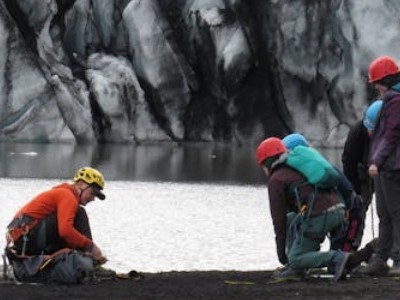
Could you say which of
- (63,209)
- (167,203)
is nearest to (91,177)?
(63,209)

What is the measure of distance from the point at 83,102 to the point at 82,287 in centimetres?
3358

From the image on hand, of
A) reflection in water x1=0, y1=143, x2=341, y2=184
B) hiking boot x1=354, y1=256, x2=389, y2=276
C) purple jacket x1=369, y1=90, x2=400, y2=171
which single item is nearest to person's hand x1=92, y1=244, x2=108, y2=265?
hiking boot x1=354, y1=256, x2=389, y2=276

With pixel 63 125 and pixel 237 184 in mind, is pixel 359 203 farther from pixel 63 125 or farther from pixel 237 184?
pixel 63 125

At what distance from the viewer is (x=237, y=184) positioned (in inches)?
1040

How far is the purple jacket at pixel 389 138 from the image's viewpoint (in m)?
6.82

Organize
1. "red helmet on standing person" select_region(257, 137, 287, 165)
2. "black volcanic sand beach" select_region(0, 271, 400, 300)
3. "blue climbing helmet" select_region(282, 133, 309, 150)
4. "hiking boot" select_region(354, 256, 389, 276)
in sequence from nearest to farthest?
"black volcanic sand beach" select_region(0, 271, 400, 300) → "red helmet on standing person" select_region(257, 137, 287, 165) → "hiking boot" select_region(354, 256, 389, 276) → "blue climbing helmet" select_region(282, 133, 309, 150)

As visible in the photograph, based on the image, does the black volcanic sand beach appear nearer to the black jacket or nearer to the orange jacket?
the orange jacket

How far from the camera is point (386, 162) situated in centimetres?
686

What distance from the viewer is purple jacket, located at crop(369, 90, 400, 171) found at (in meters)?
6.82

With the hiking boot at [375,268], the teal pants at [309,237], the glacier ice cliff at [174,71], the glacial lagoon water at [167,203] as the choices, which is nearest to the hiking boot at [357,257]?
the teal pants at [309,237]

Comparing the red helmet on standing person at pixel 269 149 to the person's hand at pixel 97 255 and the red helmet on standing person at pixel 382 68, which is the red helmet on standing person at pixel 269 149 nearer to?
the red helmet on standing person at pixel 382 68

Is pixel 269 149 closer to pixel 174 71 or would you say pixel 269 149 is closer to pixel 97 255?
pixel 97 255

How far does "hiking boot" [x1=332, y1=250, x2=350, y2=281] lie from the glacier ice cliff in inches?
1229

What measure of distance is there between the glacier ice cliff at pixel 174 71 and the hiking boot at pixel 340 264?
3122cm
